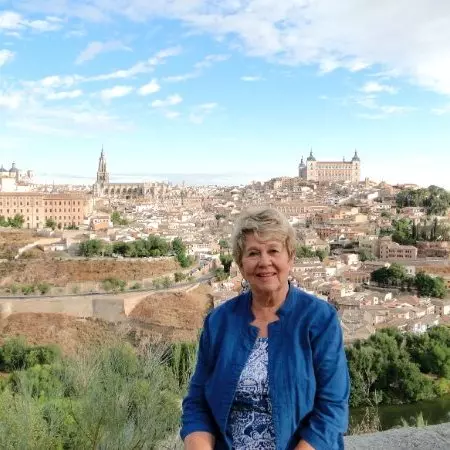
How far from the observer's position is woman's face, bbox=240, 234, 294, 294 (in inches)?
56.9

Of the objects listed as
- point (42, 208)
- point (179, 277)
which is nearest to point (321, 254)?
point (179, 277)

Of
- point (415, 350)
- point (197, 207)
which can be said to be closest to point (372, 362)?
point (415, 350)

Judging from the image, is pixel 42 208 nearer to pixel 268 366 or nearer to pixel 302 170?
pixel 268 366

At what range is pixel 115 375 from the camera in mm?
2617

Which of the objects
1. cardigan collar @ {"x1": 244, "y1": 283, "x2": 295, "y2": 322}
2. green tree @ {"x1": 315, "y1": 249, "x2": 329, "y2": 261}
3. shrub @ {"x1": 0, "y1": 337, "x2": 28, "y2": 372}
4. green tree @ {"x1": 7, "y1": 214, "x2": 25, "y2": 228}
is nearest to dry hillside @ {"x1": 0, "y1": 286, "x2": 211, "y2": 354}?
shrub @ {"x1": 0, "y1": 337, "x2": 28, "y2": 372}

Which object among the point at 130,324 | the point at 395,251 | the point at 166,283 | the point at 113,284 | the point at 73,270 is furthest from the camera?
the point at 395,251

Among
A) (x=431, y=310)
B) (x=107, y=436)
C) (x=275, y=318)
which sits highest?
(x=275, y=318)

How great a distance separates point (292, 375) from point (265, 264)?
26 centimetres

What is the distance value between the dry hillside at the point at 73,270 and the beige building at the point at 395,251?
11135 millimetres

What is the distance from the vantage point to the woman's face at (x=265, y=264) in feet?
4.74

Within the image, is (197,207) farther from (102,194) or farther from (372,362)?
(372,362)

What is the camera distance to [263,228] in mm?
1437

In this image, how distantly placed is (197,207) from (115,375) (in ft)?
174

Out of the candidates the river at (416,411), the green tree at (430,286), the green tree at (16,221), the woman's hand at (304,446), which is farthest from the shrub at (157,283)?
the woman's hand at (304,446)
